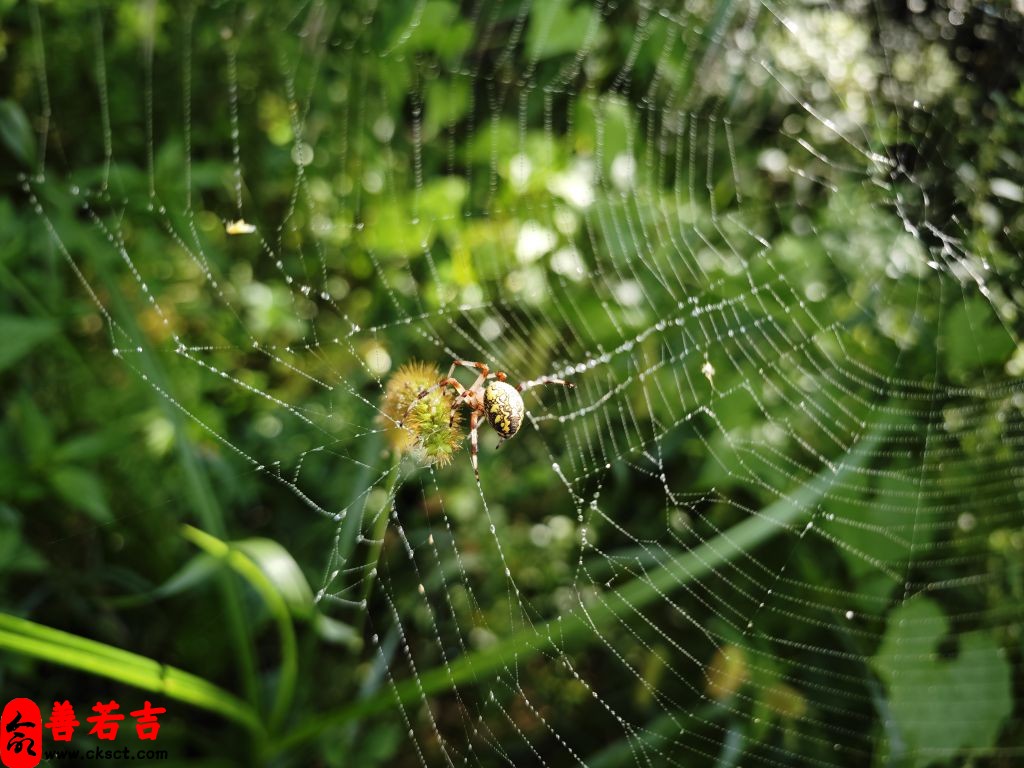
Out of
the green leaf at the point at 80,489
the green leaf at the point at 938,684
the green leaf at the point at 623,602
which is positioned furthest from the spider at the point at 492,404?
the green leaf at the point at 938,684

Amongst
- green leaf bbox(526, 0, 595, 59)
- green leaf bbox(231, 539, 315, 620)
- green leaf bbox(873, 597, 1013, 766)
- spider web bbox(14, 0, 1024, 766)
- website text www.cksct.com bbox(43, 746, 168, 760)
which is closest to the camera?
green leaf bbox(231, 539, 315, 620)

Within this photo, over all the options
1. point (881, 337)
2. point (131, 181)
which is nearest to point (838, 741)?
point (881, 337)

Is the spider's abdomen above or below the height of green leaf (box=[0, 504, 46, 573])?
above

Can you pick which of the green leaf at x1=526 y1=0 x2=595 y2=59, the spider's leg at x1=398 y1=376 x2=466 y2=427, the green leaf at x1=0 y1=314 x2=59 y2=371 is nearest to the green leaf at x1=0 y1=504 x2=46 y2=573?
the green leaf at x1=0 y1=314 x2=59 y2=371

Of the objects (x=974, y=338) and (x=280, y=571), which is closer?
(x=280, y=571)

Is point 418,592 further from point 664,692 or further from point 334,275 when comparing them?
point 334,275

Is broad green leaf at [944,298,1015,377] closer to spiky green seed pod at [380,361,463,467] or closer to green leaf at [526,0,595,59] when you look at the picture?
green leaf at [526,0,595,59]

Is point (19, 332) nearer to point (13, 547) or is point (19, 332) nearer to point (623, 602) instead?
point (13, 547)

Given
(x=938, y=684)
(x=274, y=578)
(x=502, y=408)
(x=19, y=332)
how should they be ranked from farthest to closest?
(x=938, y=684) → (x=19, y=332) → (x=274, y=578) → (x=502, y=408)

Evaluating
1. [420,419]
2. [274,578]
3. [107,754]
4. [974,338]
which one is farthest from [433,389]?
[974,338]
